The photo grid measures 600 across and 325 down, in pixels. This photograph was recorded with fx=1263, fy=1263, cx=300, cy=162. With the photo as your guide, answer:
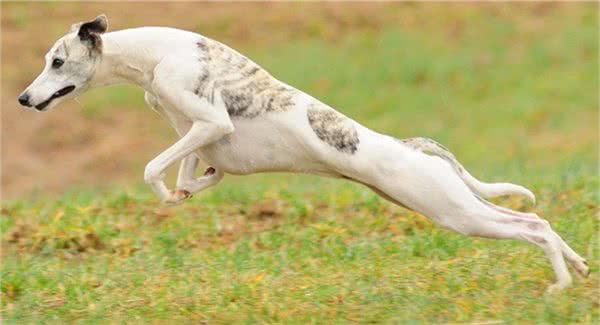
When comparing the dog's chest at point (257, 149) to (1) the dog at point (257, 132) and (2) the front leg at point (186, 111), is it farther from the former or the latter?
(2) the front leg at point (186, 111)

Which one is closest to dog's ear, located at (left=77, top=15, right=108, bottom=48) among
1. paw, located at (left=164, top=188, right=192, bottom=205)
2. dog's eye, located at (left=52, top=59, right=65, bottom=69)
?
dog's eye, located at (left=52, top=59, right=65, bottom=69)

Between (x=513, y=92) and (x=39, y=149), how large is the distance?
6.96 m

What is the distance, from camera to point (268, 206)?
1077cm

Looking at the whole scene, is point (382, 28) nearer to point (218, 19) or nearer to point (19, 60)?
point (218, 19)

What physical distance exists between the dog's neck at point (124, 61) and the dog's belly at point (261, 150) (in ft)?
2.00

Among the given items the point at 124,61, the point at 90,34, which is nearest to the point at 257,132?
the point at 124,61

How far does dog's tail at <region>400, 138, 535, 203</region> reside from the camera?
25.0ft

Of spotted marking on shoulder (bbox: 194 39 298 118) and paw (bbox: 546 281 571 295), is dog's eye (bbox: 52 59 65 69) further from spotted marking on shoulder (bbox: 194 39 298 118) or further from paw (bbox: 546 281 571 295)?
paw (bbox: 546 281 571 295)

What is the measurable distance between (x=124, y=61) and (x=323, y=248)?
7.89 feet

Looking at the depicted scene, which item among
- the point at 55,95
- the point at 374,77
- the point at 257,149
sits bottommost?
the point at 55,95

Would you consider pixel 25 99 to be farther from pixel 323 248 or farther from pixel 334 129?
pixel 323 248

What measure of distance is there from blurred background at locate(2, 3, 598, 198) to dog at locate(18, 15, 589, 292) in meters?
7.36

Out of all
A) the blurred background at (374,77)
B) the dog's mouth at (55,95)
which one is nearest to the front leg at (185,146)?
the dog's mouth at (55,95)

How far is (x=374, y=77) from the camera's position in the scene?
1933 cm
